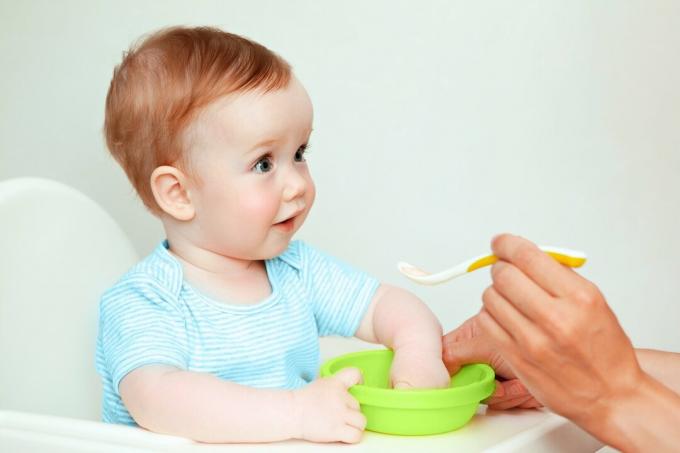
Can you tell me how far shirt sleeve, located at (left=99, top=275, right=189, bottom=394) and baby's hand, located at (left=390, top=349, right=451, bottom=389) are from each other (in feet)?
0.72

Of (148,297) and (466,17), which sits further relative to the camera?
(466,17)

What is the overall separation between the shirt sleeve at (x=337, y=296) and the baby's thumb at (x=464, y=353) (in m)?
0.13

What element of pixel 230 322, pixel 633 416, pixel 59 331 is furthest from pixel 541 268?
pixel 59 331

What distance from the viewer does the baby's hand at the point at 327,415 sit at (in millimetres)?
841

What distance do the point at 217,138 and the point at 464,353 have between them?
1.15 feet

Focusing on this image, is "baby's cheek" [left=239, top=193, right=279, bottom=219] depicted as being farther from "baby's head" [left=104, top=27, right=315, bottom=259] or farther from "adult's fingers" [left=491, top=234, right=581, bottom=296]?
"adult's fingers" [left=491, top=234, right=581, bottom=296]

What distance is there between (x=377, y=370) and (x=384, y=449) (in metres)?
0.22

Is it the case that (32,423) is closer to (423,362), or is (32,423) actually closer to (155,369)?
(155,369)

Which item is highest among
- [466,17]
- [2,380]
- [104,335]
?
[466,17]

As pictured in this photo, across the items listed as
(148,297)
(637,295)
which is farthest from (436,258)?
(148,297)

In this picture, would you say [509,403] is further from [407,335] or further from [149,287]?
[149,287]

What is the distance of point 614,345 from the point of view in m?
0.74

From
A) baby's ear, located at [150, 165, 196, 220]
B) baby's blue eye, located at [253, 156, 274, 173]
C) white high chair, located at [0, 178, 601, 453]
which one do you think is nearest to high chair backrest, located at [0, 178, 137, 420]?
white high chair, located at [0, 178, 601, 453]

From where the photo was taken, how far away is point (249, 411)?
84cm
